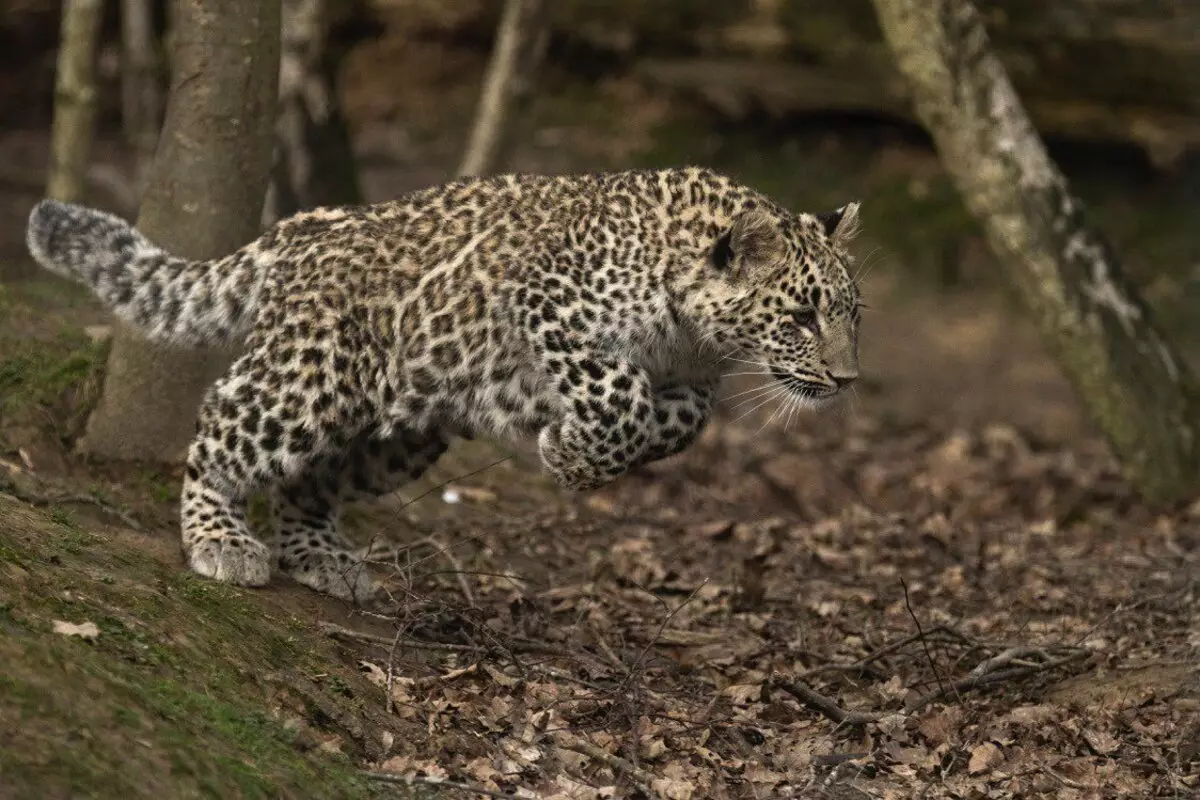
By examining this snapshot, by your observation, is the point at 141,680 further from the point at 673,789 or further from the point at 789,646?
the point at 789,646

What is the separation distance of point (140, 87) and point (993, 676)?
42.9ft

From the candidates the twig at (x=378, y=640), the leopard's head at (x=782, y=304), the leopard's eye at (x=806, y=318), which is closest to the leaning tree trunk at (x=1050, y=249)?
the leopard's head at (x=782, y=304)

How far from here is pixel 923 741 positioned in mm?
6977

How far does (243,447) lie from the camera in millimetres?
7566

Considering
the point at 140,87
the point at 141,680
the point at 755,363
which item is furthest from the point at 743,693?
the point at 140,87

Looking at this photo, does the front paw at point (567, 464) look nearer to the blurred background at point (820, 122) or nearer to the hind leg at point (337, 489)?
the hind leg at point (337, 489)

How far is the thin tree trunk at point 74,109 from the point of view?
1124cm

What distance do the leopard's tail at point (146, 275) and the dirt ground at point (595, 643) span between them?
954mm

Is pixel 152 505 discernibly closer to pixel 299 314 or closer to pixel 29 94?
pixel 299 314

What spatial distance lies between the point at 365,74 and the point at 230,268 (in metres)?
12.7

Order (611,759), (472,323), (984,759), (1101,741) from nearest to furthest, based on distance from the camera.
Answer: (611,759)
(984,759)
(1101,741)
(472,323)

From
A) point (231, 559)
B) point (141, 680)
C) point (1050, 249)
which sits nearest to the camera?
point (141, 680)

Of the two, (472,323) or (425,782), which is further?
(472,323)

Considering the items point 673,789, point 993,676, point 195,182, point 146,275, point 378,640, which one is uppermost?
point 195,182
